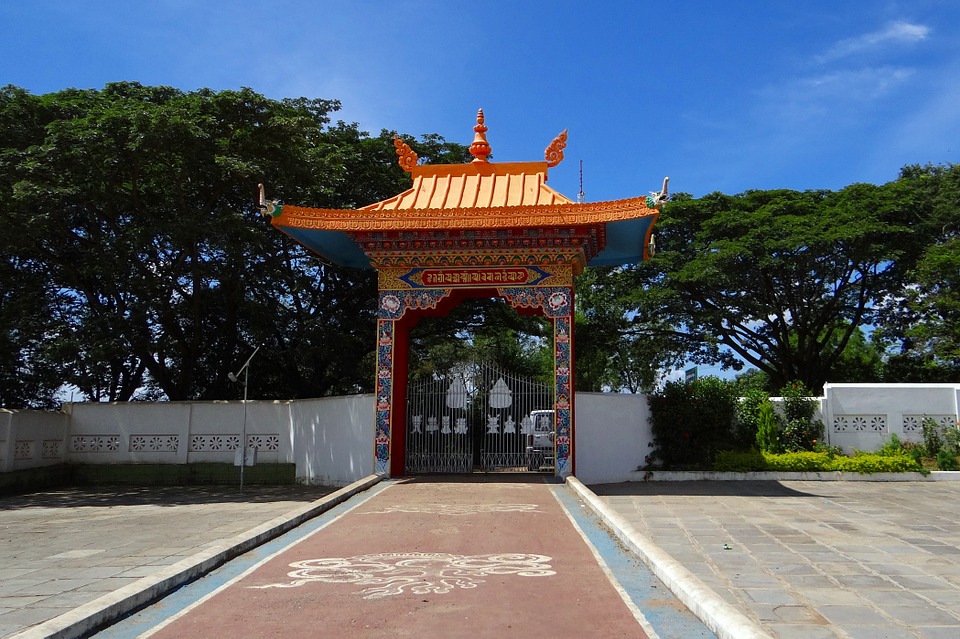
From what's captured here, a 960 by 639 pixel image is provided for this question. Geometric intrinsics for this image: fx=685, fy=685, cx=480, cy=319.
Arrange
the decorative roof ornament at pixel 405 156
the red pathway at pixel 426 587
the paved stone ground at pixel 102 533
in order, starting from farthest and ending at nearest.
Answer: the decorative roof ornament at pixel 405 156
the paved stone ground at pixel 102 533
the red pathway at pixel 426 587

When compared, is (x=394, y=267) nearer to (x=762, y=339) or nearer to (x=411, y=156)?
(x=411, y=156)

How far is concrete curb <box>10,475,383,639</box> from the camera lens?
145 inches

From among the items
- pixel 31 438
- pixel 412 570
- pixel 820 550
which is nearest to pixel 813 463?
pixel 820 550

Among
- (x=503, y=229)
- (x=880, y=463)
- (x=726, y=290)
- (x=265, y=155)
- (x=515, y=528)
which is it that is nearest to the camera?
(x=515, y=528)

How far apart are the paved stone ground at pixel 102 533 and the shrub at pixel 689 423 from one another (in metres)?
6.15

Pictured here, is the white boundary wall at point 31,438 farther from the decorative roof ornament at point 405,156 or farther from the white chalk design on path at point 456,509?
the white chalk design on path at point 456,509

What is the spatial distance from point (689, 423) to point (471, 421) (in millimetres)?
4011

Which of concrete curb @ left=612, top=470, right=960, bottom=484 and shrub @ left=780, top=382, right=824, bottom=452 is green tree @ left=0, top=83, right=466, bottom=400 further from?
shrub @ left=780, top=382, right=824, bottom=452

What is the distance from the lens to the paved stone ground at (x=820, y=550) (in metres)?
4.15

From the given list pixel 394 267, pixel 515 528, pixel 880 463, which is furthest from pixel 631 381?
pixel 515 528

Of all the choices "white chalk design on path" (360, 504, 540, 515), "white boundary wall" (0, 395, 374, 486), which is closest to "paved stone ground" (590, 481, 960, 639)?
"white chalk design on path" (360, 504, 540, 515)

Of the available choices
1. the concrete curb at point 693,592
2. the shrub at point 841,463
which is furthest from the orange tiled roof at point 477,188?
the concrete curb at point 693,592

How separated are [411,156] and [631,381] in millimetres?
27610

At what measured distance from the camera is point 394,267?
11617 millimetres
